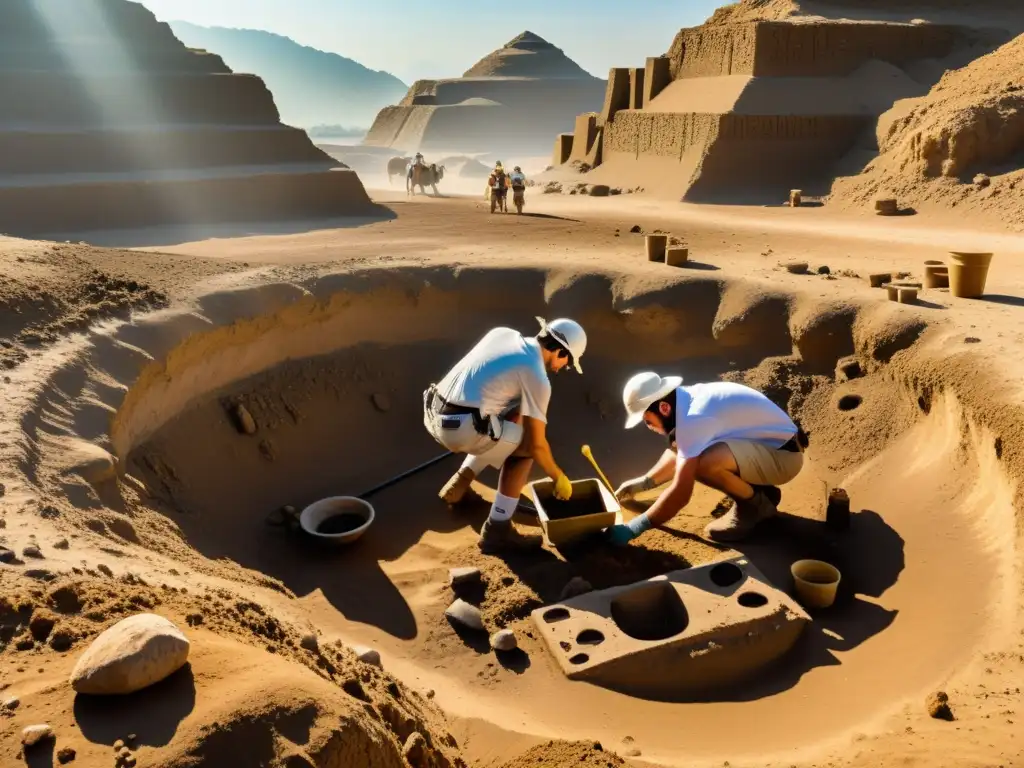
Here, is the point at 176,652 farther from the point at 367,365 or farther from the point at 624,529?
the point at 367,365

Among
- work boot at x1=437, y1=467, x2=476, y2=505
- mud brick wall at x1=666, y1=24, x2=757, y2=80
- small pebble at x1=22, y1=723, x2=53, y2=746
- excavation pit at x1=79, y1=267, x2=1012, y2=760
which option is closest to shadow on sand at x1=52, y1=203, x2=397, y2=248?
excavation pit at x1=79, y1=267, x2=1012, y2=760

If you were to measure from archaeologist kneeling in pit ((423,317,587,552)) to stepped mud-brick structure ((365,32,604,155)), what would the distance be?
3799 centimetres

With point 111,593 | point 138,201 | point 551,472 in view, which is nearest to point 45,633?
point 111,593

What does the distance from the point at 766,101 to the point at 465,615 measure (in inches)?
580

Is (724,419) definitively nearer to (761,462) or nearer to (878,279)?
(761,462)

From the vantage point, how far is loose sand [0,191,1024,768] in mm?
2572

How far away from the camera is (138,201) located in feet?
43.7

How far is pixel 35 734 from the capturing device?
1879mm

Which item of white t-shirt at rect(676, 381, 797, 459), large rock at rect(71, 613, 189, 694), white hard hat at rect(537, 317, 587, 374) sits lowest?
white t-shirt at rect(676, 381, 797, 459)

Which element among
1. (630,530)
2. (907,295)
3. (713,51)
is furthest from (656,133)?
(630,530)

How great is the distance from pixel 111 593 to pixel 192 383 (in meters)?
3.49

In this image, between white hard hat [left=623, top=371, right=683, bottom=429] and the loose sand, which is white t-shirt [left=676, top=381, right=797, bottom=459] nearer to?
white hard hat [left=623, top=371, right=683, bottom=429]

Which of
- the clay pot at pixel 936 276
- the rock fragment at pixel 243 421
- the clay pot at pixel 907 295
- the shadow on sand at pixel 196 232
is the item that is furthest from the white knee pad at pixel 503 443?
the shadow on sand at pixel 196 232

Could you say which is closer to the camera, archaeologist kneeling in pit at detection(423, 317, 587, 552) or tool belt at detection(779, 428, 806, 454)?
archaeologist kneeling in pit at detection(423, 317, 587, 552)
